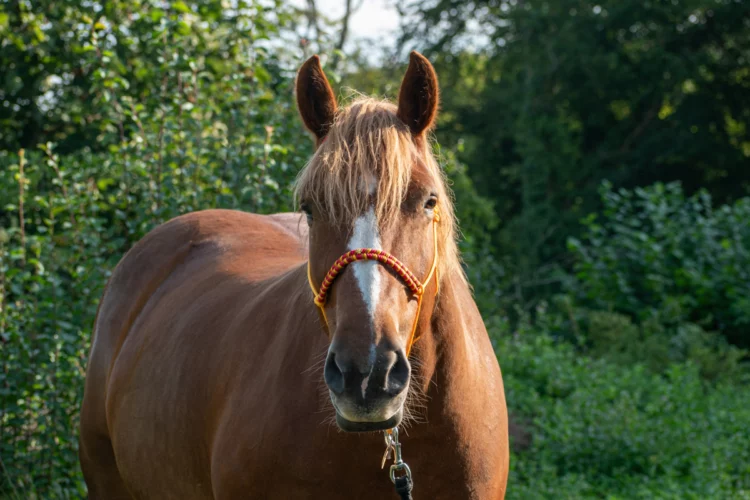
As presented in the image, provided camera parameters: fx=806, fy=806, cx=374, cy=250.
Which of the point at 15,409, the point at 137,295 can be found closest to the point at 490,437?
the point at 137,295

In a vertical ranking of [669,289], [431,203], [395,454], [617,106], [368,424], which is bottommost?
[669,289]

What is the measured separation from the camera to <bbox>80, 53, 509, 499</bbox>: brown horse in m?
2.02

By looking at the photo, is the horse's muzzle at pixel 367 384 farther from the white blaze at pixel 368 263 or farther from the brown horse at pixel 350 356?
the white blaze at pixel 368 263

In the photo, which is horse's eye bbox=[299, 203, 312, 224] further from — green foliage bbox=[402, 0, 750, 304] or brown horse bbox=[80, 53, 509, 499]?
green foliage bbox=[402, 0, 750, 304]

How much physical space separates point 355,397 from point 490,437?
0.77 metres

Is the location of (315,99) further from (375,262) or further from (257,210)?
(257,210)

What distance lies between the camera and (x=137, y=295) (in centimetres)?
399

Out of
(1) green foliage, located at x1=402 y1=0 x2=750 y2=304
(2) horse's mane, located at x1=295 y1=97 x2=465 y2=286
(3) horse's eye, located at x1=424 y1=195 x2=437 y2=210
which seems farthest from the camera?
(1) green foliage, located at x1=402 y1=0 x2=750 y2=304

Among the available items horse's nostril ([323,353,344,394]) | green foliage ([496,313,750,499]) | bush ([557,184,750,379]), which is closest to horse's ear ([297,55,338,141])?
horse's nostril ([323,353,344,394])

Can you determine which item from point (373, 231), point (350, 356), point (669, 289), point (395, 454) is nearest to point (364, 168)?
point (373, 231)

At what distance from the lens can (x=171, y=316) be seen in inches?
138

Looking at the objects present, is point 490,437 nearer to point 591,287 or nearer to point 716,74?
point 591,287

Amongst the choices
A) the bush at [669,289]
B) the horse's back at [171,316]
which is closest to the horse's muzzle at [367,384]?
the horse's back at [171,316]

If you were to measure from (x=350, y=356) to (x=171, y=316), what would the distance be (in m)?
1.81
